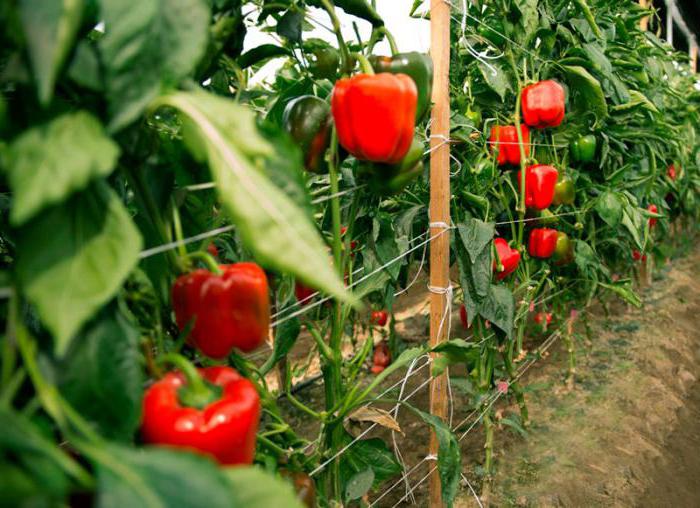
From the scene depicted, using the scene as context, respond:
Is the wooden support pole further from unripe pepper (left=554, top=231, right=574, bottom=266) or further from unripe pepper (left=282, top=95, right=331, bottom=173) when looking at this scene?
unripe pepper (left=554, top=231, right=574, bottom=266)

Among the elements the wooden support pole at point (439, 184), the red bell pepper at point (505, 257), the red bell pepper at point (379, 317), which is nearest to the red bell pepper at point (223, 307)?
the wooden support pole at point (439, 184)

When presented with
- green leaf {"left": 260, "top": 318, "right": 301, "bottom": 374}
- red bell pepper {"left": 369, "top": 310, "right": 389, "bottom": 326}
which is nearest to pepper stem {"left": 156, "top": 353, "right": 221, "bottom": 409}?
green leaf {"left": 260, "top": 318, "right": 301, "bottom": 374}

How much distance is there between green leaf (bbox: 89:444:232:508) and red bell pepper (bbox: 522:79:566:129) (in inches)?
55.7

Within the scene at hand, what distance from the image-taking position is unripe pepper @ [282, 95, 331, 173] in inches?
32.1

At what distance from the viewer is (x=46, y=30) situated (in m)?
0.35

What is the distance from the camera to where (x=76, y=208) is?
42 cm

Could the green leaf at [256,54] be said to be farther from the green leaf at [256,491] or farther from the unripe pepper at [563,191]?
the unripe pepper at [563,191]

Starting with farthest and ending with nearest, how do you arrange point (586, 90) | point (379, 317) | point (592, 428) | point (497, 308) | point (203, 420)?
point (379, 317)
point (592, 428)
point (586, 90)
point (497, 308)
point (203, 420)

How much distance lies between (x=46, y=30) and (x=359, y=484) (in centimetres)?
82

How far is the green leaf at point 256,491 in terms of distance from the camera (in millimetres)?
388

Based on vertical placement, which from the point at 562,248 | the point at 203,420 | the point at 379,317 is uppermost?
the point at 203,420

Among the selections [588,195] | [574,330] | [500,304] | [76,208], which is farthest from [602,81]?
[76,208]

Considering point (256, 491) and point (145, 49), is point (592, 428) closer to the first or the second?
point (256, 491)

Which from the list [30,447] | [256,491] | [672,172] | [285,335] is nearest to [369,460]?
[285,335]
